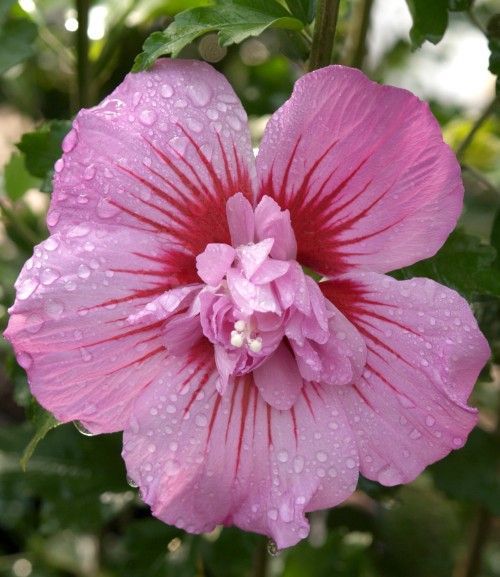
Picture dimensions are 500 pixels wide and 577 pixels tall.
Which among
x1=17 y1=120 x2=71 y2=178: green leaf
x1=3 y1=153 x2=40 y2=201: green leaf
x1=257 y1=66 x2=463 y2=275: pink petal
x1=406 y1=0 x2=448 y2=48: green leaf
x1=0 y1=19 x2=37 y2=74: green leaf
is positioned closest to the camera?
x1=257 y1=66 x2=463 y2=275: pink petal

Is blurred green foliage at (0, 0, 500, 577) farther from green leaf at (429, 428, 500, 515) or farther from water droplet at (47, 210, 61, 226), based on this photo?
water droplet at (47, 210, 61, 226)

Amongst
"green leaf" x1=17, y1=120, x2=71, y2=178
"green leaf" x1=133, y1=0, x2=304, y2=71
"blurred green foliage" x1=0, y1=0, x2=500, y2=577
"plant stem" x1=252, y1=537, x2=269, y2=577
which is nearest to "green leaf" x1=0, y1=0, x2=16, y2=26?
"blurred green foliage" x1=0, y1=0, x2=500, y2=577

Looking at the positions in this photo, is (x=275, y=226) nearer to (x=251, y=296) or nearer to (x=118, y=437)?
(x=251, y=296)

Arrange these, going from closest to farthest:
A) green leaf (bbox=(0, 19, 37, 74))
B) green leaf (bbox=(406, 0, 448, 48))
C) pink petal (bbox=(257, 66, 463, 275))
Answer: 1. pink petal (bbox=(257, 66, 463, 275))
2. green leaf (bbox=(406, 0, 448, 48))
3. green leaf (bbox=(0, 19, 37, 74))

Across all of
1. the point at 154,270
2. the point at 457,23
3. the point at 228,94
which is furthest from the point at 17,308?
the point at 457,23

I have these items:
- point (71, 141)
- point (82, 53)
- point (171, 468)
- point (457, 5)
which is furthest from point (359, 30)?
point (171, 468)

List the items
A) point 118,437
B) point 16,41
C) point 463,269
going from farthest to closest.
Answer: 1. point 118,437
2. point 16,41
3. point 463,269
